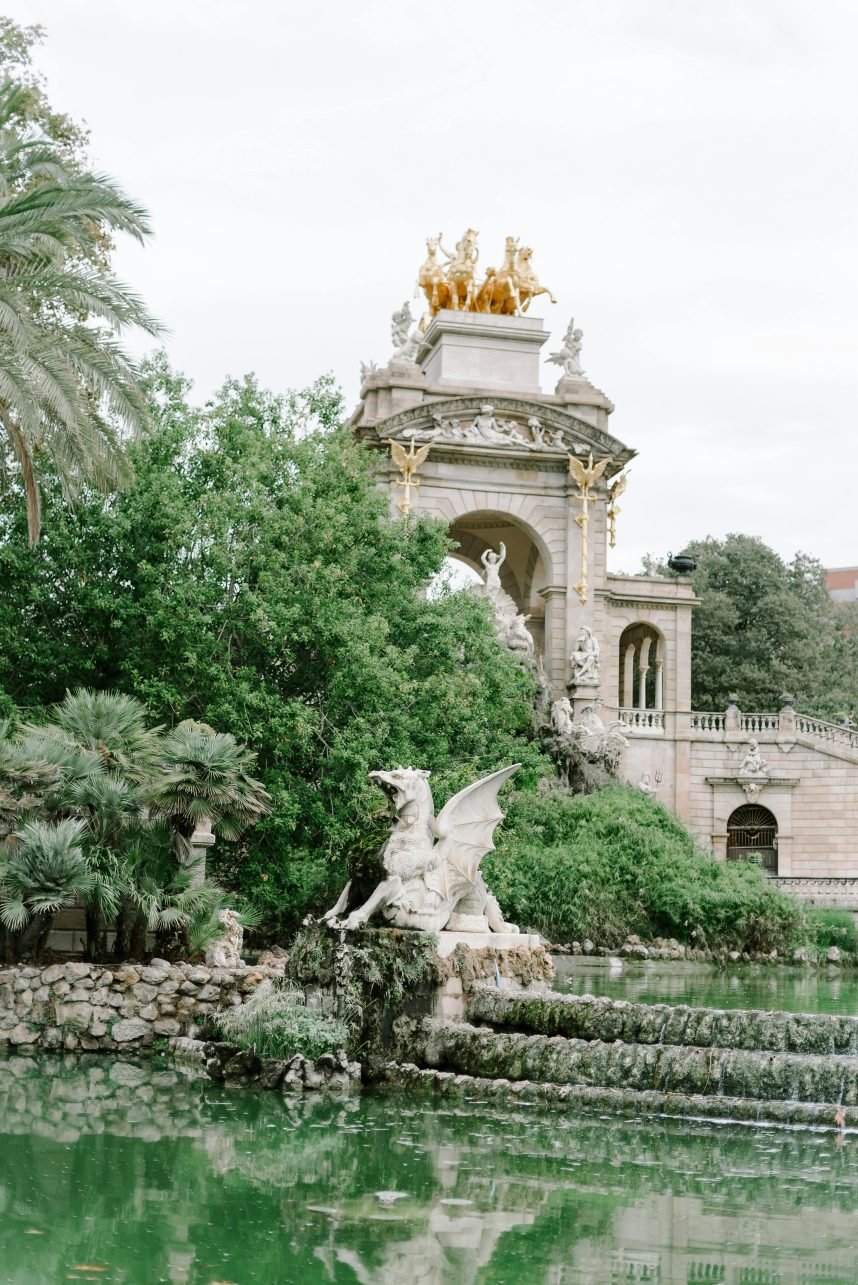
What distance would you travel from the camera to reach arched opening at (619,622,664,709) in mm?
43906

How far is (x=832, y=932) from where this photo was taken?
3244cm

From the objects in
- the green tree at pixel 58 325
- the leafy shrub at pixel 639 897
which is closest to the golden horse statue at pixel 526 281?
the leafy shrub at pixel 639 897

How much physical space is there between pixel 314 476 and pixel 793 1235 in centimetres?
1835

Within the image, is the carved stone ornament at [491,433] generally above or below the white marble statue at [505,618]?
above

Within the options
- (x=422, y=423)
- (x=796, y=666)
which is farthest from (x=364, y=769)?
(x=796, y=666)

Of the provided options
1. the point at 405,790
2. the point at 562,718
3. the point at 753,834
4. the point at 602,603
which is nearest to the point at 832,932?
the point at 562,718

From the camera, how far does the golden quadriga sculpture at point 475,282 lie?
4522 centimetres

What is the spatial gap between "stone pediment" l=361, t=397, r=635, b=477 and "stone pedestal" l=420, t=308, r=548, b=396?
84.8 inches

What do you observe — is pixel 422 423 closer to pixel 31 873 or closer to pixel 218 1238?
pixel 31 873

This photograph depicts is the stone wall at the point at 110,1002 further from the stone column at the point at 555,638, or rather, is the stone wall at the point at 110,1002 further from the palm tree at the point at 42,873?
the stone column at the point at 555,638

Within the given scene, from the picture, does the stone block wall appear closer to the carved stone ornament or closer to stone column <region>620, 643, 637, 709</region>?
stone column <region>620, 643, 637, 709</region>

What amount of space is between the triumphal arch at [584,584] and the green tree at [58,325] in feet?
71.5

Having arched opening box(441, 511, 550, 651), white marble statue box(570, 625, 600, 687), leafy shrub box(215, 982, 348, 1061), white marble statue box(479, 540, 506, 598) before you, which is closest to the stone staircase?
leafy shrub box(215, 982, 348, 1061)

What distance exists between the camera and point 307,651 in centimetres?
2483
